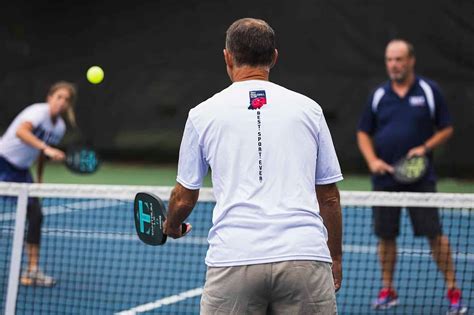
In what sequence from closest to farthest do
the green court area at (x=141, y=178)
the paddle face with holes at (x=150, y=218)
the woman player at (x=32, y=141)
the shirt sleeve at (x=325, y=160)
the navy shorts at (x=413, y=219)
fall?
the shirt sleeve at (x=325, y=160) → the paddle face with holes at (x=150, y=218) → the navy shorts at (x=413, y=219) → the woman player at (x=32, y=141) → the green court area at (x=141, y=178)

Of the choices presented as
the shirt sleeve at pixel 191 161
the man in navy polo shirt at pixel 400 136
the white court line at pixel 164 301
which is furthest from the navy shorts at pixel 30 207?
the shirt sleeve at pixel 191 161

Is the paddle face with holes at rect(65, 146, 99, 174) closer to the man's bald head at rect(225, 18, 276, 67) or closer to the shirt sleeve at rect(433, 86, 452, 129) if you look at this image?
the shirt sleeve at rect(433, 86, 452, 129)

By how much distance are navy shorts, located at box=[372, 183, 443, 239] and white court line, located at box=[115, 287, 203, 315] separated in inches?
41.8

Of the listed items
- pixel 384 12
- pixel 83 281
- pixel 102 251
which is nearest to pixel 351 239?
pixel 102 251

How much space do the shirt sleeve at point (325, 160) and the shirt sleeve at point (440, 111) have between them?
2.68m

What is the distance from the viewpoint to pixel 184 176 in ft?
7.80

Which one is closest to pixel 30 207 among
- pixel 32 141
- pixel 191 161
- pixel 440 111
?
pixel 32 141

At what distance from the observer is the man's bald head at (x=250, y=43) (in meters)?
2.33

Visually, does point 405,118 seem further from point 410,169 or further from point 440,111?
point 410,169

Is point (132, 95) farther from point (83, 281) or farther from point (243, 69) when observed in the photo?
point (243, 69)

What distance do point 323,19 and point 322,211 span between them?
24.3ft

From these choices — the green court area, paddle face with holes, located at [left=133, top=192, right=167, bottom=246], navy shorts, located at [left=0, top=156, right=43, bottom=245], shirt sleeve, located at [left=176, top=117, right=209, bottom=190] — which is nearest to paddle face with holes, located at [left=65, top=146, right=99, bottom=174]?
navy shorts, located at [left=0, top=156, right=43, bottom=245]

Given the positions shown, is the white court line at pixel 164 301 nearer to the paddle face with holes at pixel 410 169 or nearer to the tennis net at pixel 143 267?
the tennis net at pixel 143 267

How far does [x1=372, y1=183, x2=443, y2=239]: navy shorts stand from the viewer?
485cm
